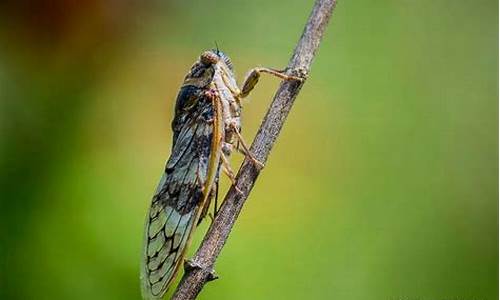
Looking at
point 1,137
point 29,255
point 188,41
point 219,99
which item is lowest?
point 29,255

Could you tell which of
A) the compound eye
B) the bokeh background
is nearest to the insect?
the compound eye

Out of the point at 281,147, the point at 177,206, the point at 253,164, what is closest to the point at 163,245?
the point at 177,206

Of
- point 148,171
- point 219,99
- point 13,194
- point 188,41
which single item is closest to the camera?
point 219,99

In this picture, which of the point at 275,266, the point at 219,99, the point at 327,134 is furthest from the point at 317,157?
the point at 219,99

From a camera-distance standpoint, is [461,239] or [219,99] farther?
[461,239]

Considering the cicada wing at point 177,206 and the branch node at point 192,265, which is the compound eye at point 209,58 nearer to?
the cicada wing at point 177,206

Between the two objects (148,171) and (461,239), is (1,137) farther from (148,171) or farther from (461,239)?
(461,239)

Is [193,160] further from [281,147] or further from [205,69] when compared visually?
[281,147]

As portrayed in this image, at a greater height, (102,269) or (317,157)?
(317,157)

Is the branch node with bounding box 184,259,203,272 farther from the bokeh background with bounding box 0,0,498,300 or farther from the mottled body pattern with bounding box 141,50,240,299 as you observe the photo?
the bokeh background with bounding box 0,0,498,300
